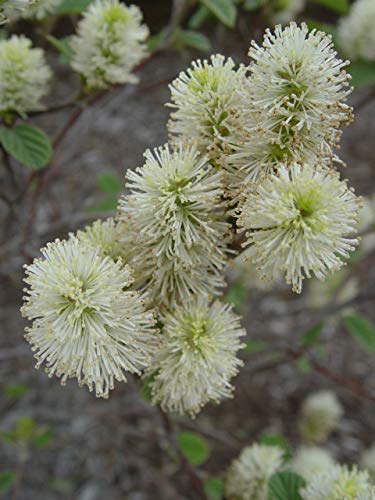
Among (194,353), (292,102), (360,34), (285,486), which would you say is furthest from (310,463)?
(360,34)

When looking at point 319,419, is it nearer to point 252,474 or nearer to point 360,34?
point 252,474

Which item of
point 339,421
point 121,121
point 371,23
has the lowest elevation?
point 339,421

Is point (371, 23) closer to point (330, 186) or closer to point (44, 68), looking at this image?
point (44, 68)

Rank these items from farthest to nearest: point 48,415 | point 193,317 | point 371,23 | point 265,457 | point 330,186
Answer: point 48,415 < point 371,23 < point 265,457 < point 193,317 < point 330,186

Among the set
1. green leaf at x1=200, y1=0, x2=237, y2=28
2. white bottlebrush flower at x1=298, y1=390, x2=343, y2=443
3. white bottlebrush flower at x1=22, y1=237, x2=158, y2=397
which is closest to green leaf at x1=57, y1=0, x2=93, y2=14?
green leaf at x1=200, y1=0, x2=237, y2=28

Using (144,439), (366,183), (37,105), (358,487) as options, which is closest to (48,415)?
(144,439)

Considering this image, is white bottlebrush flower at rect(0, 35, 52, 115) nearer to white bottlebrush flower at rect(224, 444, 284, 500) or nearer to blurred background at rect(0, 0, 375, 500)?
blurred background at rect(0, 0, 375, 500)
